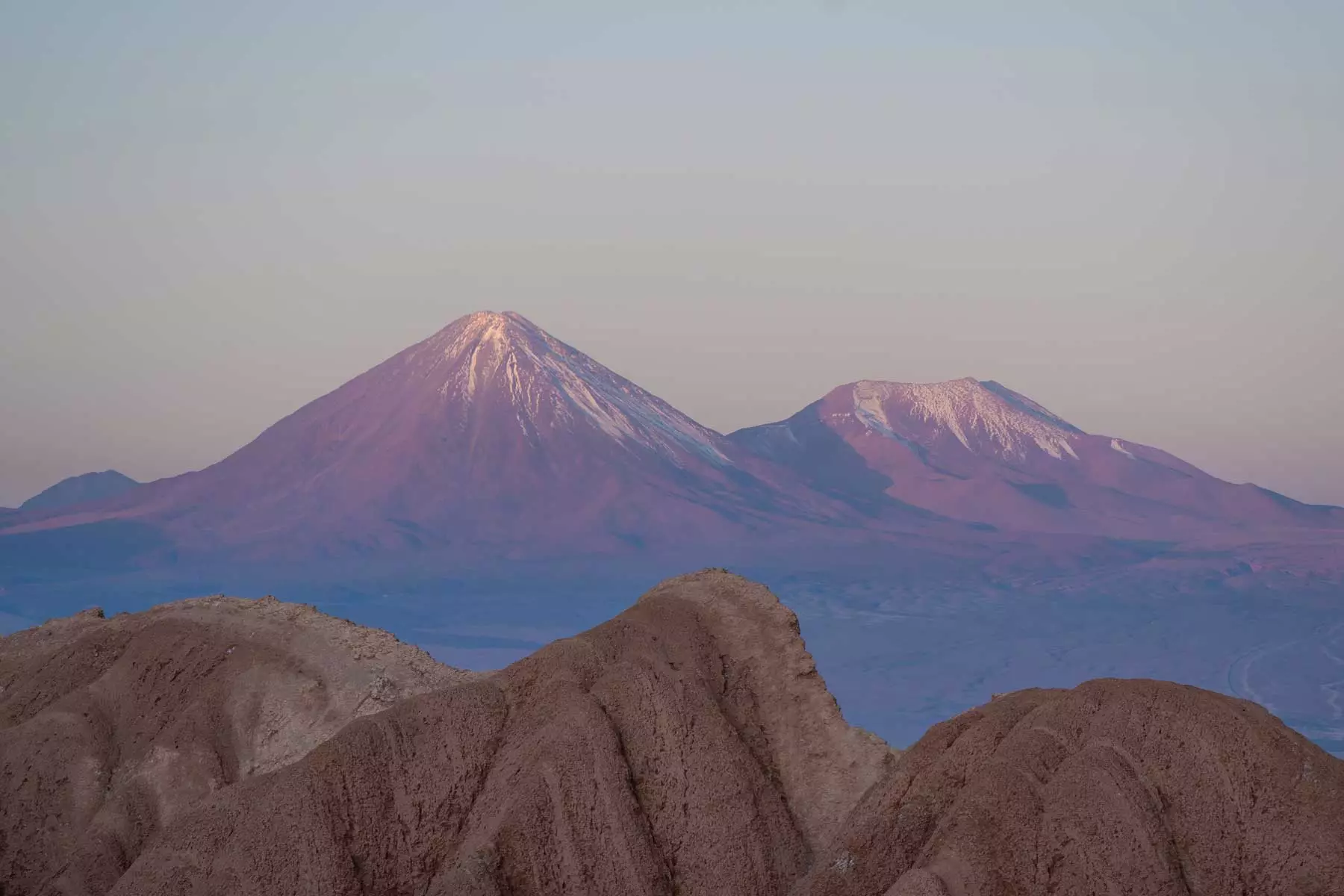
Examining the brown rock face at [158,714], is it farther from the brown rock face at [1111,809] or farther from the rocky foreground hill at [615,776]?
the brown rock face at [1111,809]

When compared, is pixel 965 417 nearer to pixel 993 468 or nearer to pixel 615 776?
pixel 993 468

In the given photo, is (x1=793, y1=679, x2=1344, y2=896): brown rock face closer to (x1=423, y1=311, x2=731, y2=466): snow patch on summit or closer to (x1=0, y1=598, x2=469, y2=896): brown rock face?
(x1=0, y1=598, x2=469, y2=896): brown rock face

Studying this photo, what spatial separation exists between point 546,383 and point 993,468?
6108 cm

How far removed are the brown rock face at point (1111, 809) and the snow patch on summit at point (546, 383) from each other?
4755 inches

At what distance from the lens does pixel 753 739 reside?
1199 inches

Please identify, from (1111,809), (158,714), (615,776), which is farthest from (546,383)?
(1111,809)

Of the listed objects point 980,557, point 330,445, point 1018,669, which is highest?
point 330,445

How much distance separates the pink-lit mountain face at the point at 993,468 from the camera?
15825 cm

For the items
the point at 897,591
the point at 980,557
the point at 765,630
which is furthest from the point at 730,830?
the point at 980,557

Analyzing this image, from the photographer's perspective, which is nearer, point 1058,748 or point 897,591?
point 1058,748

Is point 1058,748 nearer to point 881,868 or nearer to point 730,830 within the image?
point 881,868

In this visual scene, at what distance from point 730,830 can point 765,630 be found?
21.5 feet

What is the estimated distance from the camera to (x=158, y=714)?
1351 inches

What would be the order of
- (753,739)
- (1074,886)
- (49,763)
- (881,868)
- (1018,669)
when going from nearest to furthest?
(1074,886)
(881,868)
(753,739)
(49,763)
(1018,669)
